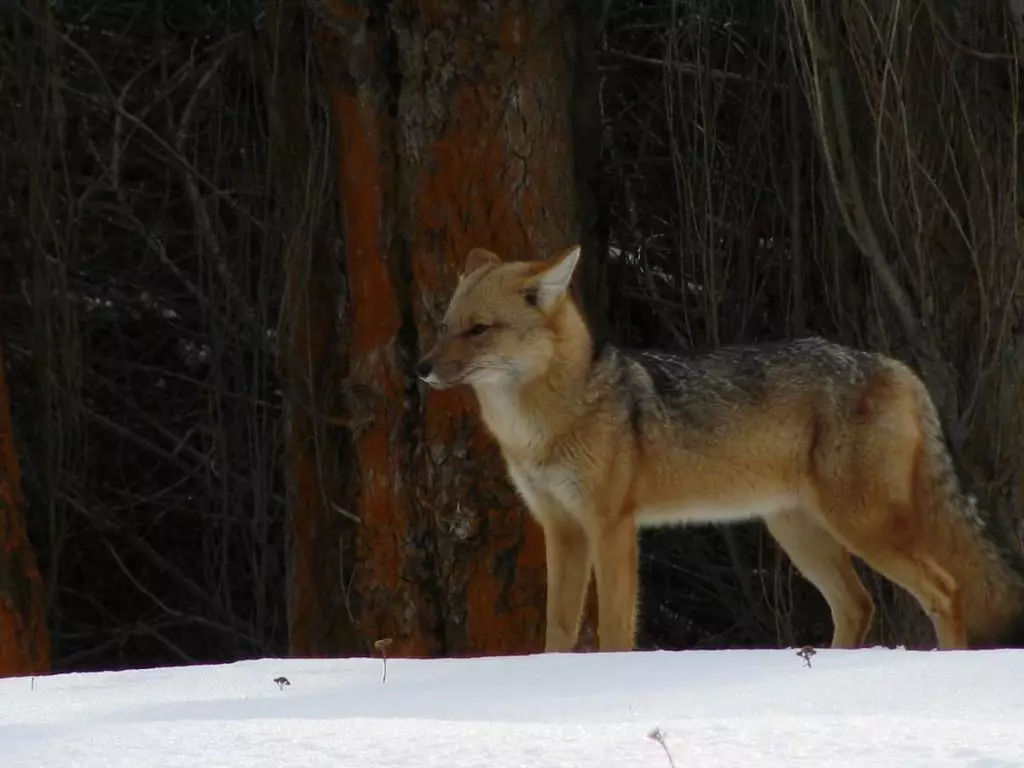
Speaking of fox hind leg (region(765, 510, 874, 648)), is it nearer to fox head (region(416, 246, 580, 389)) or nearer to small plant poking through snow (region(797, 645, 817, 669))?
fox head (region(416, 246, 580, 389))

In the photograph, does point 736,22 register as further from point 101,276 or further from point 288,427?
point 101,276

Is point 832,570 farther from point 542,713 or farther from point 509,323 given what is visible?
point 542,713

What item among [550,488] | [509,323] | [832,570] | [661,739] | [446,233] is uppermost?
[446,233]

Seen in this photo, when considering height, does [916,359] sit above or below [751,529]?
above

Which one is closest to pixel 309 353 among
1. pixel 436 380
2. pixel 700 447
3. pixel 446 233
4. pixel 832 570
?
pixel 446 233

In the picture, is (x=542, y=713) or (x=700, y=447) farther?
(x=700, y=447)

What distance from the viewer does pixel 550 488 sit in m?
6.80

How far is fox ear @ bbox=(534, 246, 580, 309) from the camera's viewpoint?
22.3 feet

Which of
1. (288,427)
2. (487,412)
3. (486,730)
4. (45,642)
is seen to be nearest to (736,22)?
(288,427)

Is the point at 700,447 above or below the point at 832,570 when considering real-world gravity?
above

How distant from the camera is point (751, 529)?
34.2 ft

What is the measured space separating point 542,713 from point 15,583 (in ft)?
18.9

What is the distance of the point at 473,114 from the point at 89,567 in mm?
5156

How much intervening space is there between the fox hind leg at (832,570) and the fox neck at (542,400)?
1174 millimetres
